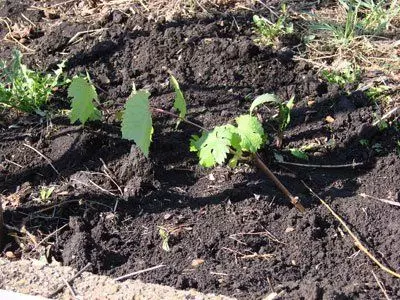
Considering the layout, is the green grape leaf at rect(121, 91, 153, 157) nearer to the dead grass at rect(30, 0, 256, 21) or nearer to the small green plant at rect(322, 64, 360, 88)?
the small green plant at rect(322, 64, 360, 88)

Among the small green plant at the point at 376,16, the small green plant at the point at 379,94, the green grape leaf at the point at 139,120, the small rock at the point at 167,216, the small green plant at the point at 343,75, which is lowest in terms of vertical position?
the small rock at the point at 167,216

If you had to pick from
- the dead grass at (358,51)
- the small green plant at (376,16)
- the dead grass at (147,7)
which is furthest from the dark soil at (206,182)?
the small green plant at (376,16)

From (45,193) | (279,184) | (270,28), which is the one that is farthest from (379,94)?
(45,193)

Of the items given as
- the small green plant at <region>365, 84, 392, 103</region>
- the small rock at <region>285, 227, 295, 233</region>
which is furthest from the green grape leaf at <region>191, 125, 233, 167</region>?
the small green plant at <region>365, 84, 392, 103</region>

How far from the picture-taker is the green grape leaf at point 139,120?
10.0 feet

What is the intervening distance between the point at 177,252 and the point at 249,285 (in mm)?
364

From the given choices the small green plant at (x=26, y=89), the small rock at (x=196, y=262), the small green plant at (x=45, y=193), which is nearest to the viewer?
the small rock at (x=196, y=262)

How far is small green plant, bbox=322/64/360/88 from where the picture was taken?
3.86m

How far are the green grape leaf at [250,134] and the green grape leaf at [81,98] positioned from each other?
2.66ft

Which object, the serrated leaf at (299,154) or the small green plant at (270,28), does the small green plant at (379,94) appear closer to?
the serrated leaf at (299,154)

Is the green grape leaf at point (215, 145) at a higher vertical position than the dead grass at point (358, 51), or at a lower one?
higher

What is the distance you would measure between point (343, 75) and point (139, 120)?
139 centimetres

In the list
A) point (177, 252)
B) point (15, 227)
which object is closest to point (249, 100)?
point (177, 252)

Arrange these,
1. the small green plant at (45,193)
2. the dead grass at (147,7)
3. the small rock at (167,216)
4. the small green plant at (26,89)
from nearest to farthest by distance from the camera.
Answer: the small rock at (167,216) < the small green plant at (45,193) < the small green plant at (26,89) < the dead grass at (147,7)
